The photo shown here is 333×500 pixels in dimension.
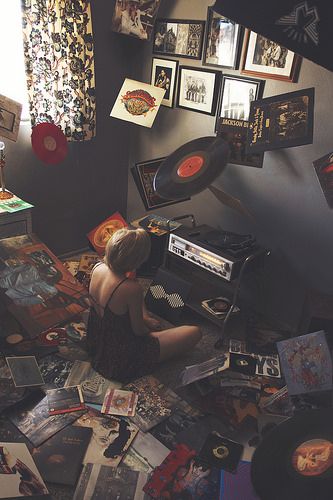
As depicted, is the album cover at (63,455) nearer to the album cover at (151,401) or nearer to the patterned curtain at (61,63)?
the album cover at (151,401)

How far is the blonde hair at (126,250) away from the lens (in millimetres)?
1929

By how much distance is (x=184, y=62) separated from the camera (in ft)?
9.39

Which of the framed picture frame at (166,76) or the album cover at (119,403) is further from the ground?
the framed picture frame at (166,76)

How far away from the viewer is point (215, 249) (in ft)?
7.97

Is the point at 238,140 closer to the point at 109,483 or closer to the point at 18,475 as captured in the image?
the point at 109,483

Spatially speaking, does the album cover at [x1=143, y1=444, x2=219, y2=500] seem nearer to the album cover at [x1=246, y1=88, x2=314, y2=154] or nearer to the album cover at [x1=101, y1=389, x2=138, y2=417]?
the album cover at [x1=101, y1=389, x2=138, y2=417]

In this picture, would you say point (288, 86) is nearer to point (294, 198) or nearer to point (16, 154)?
point (294, 198)

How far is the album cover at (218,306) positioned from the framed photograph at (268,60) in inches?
52.7

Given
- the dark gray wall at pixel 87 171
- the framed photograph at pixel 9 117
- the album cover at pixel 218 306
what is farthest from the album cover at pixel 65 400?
the framed photograph at pixel 9 117

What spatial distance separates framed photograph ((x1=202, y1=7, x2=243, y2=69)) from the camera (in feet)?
8.23

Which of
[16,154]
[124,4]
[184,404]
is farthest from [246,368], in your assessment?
[124,4]

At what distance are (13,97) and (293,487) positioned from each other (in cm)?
273

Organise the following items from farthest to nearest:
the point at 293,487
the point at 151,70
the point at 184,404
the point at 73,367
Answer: the point at 151,70, the point at 73,367, the point at 184,404, the point at 293,487

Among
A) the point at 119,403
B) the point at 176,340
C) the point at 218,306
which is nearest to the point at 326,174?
the point at 218,306
